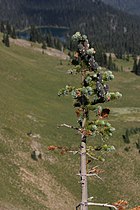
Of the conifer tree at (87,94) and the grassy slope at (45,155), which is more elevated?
the conifer tree at (87,94)

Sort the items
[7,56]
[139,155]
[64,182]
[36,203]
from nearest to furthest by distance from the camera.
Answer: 1. [36,203]
2. [64,182]
3. [139,155]
4. [7,56]

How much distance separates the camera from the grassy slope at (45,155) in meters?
48.5

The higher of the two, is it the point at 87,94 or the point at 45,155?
the point at 87,94

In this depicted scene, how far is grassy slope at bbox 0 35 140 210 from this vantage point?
1911 inches

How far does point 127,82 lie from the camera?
138 metres

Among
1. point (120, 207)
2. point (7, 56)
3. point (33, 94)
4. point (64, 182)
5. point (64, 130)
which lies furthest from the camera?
point (7, 56)

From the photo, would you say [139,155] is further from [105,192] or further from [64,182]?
[64,182]

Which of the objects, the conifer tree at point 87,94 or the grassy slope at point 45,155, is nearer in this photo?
the conifer tree at point 87,94

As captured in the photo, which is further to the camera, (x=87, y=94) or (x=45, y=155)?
(x=45, y=155)

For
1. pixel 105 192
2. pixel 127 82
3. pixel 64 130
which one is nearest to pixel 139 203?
pixel 105 192

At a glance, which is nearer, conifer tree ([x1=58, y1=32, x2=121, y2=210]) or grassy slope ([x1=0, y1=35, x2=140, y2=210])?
conifer tree ([x1=58, y1=32, x2=121, y2=210])

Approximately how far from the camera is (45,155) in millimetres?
59719

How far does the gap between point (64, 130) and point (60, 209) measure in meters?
27.7

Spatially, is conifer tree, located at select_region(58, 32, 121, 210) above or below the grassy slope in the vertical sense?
above
